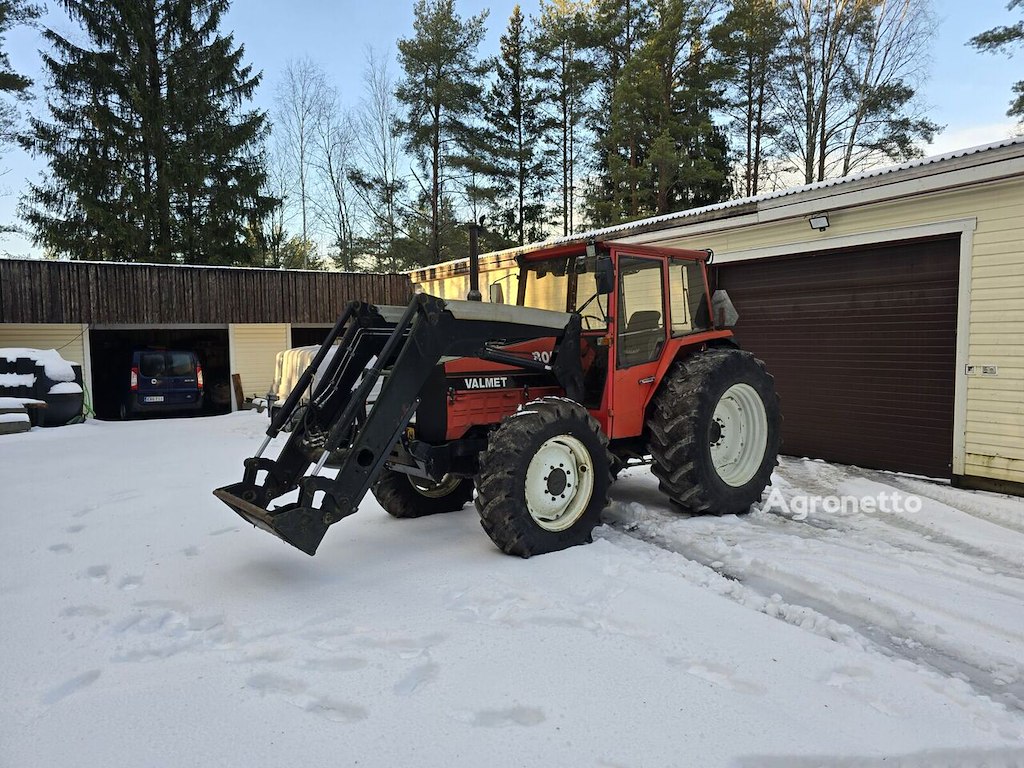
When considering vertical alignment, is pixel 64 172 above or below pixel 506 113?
below

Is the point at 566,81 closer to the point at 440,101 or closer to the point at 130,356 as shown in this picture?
the point at 440,101

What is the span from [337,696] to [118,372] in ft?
65.7

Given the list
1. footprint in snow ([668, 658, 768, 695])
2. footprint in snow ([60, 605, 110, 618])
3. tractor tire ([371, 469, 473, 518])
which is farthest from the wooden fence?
footprint in snow ([668, 658, 768, 695])

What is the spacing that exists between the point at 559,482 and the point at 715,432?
5.89ft

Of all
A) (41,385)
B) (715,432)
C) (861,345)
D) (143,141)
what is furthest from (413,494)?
(143,141)

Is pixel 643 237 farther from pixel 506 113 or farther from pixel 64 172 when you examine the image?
pixel 64 172

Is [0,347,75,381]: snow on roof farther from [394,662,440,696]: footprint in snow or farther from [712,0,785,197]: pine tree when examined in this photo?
[712,0,785,197]: pine tree

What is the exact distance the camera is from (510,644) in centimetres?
311

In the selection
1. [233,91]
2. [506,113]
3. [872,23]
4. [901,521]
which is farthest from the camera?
[506,113]

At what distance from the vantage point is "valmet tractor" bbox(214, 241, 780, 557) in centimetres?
406

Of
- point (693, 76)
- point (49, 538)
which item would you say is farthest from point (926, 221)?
point (693, 76)

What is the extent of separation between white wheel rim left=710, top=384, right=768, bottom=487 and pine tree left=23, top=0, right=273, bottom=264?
66.3ft

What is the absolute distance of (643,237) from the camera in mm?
10367

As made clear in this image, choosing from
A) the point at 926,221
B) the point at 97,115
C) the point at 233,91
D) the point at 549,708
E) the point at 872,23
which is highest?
the point at 872,23
